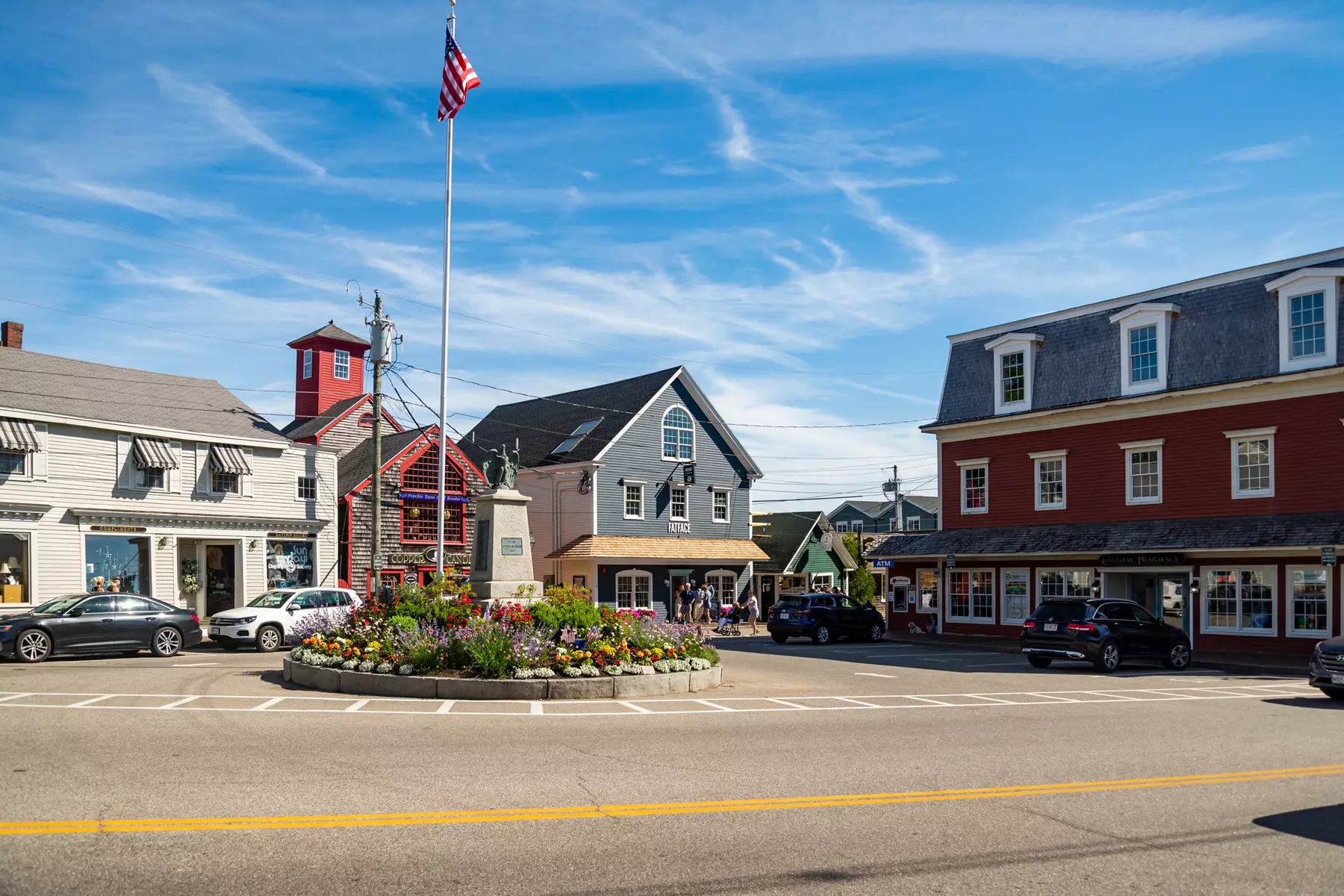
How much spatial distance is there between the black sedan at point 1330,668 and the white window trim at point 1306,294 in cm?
1182

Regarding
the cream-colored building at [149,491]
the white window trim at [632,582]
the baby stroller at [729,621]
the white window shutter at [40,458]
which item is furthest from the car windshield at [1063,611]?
the white window shutter at [40,458]

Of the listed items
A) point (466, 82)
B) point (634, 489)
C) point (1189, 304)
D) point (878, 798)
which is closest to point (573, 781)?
point (878, 798)

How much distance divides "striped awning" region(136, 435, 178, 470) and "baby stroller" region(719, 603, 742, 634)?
62.2 feet

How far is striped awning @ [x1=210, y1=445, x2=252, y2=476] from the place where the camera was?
3522cm

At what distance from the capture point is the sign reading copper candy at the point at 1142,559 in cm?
2845

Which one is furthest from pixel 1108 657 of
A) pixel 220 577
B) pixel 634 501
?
pixel 220 577

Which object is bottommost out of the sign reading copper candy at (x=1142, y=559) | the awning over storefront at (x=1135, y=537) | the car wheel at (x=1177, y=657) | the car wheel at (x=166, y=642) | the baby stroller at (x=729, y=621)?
the baby stroller at (x=729, y=621)

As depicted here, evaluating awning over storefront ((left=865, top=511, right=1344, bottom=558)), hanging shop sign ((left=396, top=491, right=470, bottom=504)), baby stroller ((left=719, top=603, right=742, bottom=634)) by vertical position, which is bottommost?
baby stroller ((left=719, top=603, right=742, bottom=634))

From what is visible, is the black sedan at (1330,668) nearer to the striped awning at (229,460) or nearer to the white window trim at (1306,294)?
the white window trim at (1306,294)

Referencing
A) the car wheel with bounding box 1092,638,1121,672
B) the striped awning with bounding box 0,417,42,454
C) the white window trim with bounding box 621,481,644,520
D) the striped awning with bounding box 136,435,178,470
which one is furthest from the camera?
the white window trim with bounding box 621,481,644,520

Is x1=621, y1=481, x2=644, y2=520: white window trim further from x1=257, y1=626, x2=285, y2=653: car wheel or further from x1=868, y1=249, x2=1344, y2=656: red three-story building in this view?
x1=257, y1=626, x2=285, y2=653: car wheel

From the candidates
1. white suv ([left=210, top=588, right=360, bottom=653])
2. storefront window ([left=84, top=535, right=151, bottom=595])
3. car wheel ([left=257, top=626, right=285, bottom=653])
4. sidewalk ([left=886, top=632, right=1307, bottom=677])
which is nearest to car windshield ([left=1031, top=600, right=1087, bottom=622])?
sidewalk ([left=886, top=632, right=1307, bottom=677])

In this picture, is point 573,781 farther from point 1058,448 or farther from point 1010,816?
point 1058,448

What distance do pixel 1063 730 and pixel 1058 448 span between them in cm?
2135
